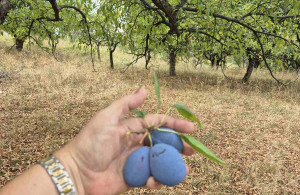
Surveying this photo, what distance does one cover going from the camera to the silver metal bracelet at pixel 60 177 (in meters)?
1.15

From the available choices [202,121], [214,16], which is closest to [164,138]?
[214,16]

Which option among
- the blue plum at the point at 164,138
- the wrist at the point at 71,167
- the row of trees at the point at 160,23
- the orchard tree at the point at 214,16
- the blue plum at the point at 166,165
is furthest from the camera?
the row of trees at the point at 160,23

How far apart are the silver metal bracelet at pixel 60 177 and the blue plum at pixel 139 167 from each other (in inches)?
13.0

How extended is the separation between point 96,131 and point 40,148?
2878mm

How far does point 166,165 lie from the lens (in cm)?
96

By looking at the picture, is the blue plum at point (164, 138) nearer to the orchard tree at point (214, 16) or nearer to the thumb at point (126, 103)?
the thumb at point (126, 103)

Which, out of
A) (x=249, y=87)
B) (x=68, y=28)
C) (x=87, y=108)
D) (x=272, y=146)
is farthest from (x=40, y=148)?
(x=249, y=87)

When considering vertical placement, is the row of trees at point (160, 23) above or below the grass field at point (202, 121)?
above

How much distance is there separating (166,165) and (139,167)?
14 centimetres

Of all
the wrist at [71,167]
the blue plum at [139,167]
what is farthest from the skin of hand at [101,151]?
the blue plum at [139,167]

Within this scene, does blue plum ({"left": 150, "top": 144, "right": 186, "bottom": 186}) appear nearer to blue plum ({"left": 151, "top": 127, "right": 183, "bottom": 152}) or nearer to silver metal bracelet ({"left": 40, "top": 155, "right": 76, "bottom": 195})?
blue plum ({"left": 151, "top": 127, "right": 183, "bottom": 152})

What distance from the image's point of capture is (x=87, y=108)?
216 inches

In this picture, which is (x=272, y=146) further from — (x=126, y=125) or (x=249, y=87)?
(x=249, y=87)

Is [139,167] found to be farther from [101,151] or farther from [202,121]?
[202,121]
